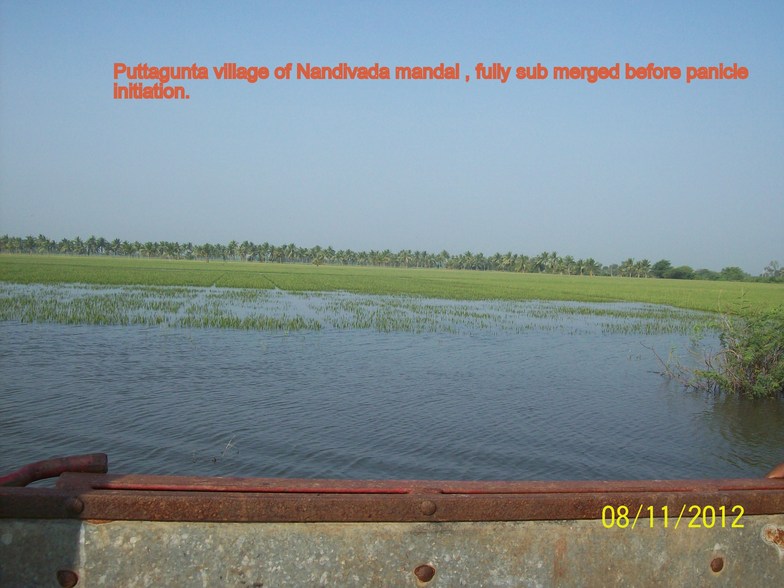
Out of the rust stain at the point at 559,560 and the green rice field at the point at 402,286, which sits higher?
the rust stain at the point at 559,560

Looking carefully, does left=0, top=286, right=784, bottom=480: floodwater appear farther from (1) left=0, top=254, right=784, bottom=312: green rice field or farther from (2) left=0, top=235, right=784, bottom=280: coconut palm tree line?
(2) left=0, top=235, right=784, bottom=280: coconut palm tree line

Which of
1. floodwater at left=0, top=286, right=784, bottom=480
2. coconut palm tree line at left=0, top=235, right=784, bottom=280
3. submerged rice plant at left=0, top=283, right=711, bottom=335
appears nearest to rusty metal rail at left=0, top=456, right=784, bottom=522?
floodwater at left=0, top=286, right=784, bottom=480

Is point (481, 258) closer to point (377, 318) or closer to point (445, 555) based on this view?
point (377, 318)

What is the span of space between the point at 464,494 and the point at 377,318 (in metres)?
19.0

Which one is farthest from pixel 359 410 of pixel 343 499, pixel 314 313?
pixel 314 313

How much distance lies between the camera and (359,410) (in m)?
8.93

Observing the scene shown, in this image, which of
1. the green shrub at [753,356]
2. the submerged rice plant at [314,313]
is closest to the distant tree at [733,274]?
the submerged rice plant at [314,313]

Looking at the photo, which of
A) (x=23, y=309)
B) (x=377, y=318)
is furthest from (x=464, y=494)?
(x=23, y=309)

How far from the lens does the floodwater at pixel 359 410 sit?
693 centimetres

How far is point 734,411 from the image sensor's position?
10281 mm

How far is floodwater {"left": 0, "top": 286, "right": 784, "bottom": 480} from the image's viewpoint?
6.93 meters

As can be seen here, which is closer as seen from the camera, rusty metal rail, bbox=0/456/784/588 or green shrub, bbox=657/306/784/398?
rusty metal rail, bbox=0/456/784/588

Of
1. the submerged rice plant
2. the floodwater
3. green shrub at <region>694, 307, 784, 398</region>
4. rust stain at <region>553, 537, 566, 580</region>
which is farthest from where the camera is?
the submerged rice plant
